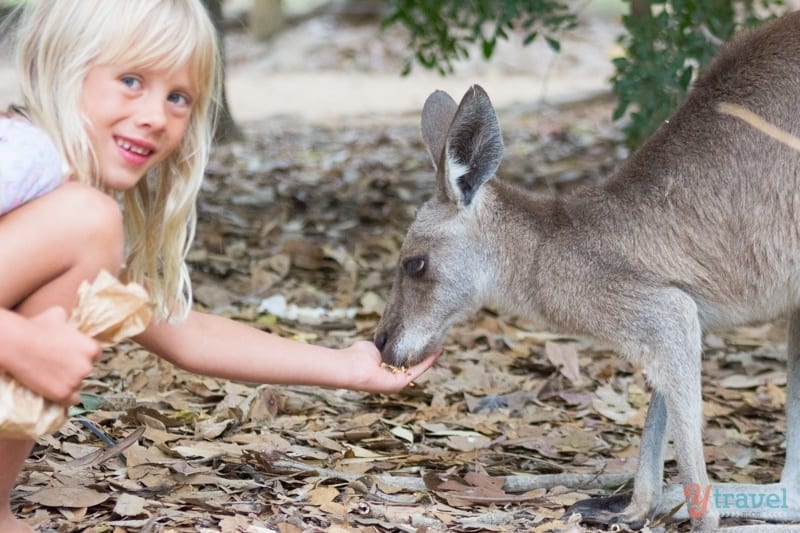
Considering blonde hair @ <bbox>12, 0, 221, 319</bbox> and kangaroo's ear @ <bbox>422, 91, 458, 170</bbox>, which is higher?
blonde hair @ <bbox>12, 0, 221, 319</bbox>

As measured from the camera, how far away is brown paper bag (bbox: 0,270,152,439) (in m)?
1.96

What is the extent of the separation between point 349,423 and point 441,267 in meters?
0.64

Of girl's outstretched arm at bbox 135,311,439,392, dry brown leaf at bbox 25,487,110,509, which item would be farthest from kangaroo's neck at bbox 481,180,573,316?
dry brown leaf at bbox 25,487,110,509

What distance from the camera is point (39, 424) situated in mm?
1978

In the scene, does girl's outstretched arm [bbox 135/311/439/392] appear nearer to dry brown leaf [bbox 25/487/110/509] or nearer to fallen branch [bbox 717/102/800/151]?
dry brown leaf [bbox 25/487/110/509]

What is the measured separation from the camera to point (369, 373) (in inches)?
107

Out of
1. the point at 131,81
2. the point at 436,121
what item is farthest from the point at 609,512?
the point at 131,81

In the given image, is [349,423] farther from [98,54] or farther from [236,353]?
[98,54]

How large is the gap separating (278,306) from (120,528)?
2.01 meters

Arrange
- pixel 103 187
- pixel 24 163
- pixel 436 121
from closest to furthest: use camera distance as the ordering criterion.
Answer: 1. pixel 24 163
2. pixel 103 187
3. pixel 436 121

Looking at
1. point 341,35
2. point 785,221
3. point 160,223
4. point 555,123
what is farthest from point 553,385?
point 341,35

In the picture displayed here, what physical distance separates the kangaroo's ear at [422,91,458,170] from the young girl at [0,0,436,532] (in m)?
0.84

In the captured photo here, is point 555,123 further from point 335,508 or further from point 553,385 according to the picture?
point 335,508

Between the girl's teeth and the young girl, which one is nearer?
the young girl
